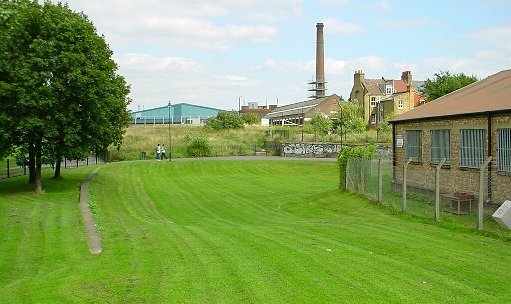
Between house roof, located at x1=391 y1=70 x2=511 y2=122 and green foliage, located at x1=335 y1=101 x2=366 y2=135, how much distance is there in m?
45.0

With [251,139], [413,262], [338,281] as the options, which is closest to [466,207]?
[413,262]

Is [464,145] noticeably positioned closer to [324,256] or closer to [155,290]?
[324,256]

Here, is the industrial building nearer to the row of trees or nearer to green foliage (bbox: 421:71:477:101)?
green foliage (bbox: 421:71:477:101)

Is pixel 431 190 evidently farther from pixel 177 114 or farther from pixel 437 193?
pixel 177 114

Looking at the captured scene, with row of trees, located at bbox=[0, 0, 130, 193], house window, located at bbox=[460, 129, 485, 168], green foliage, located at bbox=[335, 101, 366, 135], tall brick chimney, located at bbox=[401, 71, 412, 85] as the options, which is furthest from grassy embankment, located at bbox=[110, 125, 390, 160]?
house window, located at bbox=[460, 129, 485, 168]

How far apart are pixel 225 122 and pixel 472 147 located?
220ft

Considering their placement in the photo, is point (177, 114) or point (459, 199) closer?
point (459, 199)

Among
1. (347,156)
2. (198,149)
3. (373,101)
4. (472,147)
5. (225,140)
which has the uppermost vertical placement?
(373,101)

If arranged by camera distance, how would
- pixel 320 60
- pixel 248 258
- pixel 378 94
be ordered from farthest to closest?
pixel 320 60 → pixel 378 94 → pixel 248 258

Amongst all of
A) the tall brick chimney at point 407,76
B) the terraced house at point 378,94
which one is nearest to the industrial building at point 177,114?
the terraced house at point 378,94

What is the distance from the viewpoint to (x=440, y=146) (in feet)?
77.7

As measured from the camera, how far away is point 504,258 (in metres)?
11.2

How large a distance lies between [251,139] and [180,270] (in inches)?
2383

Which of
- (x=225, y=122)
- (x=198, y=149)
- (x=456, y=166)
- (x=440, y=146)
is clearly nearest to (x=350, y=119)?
(x=225, y=122)
